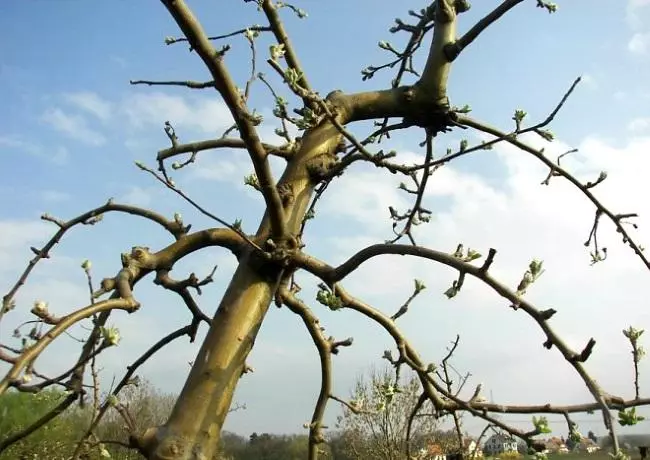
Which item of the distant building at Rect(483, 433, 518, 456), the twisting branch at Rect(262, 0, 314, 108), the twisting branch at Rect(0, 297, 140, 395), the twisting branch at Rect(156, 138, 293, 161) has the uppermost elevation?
the twisting branch at Rect(262, 0, 314, 108)

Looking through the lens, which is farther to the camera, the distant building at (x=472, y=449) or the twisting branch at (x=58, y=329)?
the distant building at (x=472, y=449)

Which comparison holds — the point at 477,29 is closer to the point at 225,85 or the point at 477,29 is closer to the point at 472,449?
the point at 225,85

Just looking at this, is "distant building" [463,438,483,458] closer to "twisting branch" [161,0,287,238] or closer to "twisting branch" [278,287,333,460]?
"twisting branch" [278,287,333,460]

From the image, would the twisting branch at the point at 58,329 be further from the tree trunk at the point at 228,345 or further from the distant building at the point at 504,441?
the distant building at the point at 504,441

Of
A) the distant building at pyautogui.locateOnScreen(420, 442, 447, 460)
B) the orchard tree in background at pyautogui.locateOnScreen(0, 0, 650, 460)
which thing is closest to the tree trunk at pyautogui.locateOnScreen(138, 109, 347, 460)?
the orchard tree in background at pyautogui.locateOnScreen(0, 0, 650, 460)

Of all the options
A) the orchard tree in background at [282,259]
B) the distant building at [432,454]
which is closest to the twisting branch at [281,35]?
the orchard tree in background at [282,259]

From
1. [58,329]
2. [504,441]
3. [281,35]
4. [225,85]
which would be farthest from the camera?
[281,35]

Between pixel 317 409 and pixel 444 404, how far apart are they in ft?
1.52

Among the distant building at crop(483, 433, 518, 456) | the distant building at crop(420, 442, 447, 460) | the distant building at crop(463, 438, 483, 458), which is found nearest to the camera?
the distant building at crop(483, 433, 518, 456)

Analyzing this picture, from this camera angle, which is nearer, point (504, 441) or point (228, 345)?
point (228, 345)

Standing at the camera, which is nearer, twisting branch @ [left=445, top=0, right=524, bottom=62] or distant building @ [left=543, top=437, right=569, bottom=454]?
distant building @ [left=543, top=437, right=569, bottom=454]

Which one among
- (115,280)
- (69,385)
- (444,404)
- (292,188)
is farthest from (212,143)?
(444,404)

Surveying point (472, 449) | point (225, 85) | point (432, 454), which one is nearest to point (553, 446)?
point (472, 449)

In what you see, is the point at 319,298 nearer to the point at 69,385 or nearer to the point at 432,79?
the point at 69,385
